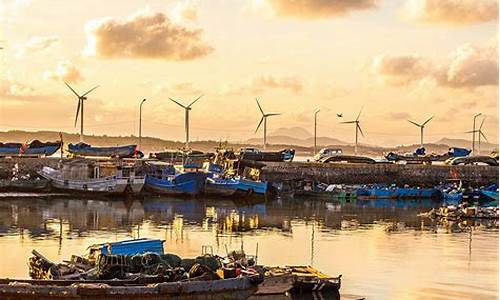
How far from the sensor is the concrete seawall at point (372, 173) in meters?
81.9

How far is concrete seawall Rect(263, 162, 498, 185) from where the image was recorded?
82562 millimetres

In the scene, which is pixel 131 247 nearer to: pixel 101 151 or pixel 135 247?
pixel 135 247

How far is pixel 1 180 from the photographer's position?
7094cm

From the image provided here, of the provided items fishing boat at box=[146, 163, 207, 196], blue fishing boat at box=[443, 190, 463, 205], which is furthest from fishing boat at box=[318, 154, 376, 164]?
fishing boat at box=[146, 163, 207, 196]

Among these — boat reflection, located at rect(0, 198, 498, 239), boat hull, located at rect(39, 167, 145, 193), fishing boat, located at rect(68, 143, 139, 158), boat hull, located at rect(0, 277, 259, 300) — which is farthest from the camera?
fishing boat, located at rect(68, 143, 139, 158)

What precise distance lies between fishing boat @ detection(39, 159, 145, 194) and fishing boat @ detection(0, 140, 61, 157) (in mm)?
17908

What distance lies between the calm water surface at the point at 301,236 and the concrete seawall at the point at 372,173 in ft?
57.4

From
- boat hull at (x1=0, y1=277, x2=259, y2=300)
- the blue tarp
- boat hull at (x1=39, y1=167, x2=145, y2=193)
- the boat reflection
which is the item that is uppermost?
boat hull at (x1=39, y1=167, x2=145, y2=193)

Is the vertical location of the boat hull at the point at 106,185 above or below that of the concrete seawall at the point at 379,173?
below

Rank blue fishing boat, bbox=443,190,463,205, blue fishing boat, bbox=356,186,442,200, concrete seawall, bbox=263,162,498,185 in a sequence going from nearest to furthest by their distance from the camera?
blue fishing boat, bbox=443,190,463,205 < blue fishing boat, bbox=356,186,442,200 < concrete seawall, bbox=263,162,498,185

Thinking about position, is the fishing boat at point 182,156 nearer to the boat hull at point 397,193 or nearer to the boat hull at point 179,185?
the boat hull at point 179,185

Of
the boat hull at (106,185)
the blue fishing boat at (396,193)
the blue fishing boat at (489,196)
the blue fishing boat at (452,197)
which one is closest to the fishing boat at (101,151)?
the boat hull at (106,185)

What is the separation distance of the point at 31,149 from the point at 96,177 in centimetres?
2202

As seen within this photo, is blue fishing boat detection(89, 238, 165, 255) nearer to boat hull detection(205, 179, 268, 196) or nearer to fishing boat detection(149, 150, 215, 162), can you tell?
boat hull detection(205, 179, 268, 196)
